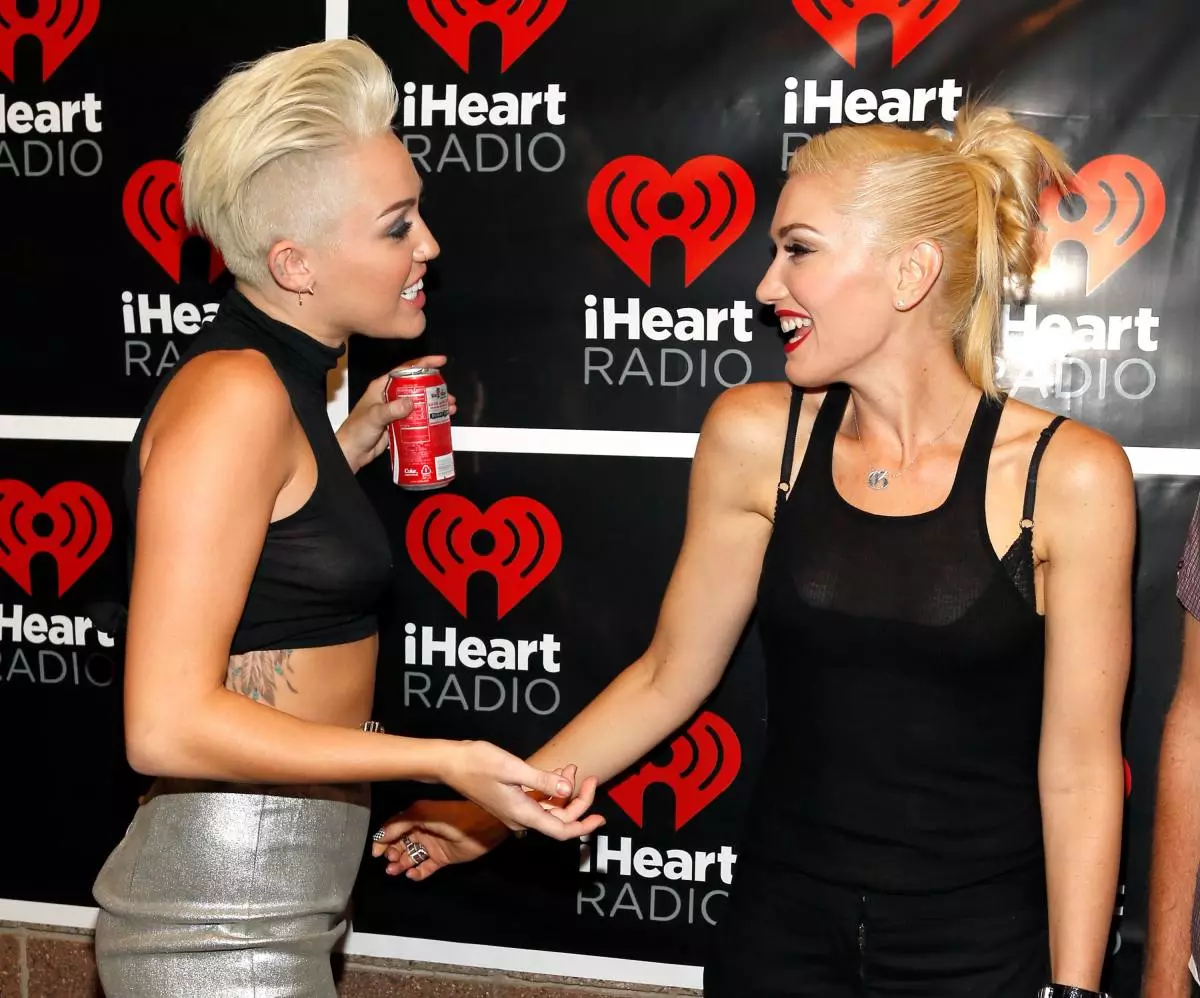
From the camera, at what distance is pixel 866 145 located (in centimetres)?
170

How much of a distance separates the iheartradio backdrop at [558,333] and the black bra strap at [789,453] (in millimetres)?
438

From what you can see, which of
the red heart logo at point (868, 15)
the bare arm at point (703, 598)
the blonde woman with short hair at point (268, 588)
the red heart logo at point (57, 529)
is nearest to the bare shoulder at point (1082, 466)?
the bare arm at point (703, 598)

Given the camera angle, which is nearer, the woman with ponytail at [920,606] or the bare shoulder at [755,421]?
the woman with ponytail at [920,606]

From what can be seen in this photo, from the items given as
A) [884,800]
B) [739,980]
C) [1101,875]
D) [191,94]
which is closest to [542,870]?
[739,980]

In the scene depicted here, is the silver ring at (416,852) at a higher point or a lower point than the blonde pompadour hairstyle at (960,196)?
lower

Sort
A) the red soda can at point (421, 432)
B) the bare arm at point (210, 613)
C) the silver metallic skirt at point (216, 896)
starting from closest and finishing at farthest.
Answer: the bare arm at point (210, 613)
the silver metallic skirt at point (216, 896)
the red soda can at point (421, 432)

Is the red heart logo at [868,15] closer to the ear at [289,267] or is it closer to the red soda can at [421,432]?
the red soda can at [421,432]

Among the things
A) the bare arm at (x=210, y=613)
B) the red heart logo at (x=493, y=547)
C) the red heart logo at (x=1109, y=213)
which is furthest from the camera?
the red heart logo at (x=493, y=547)

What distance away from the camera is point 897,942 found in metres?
1.61

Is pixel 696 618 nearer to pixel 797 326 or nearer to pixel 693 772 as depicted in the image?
pixel 797 326

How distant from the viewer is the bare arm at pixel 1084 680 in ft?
5.18

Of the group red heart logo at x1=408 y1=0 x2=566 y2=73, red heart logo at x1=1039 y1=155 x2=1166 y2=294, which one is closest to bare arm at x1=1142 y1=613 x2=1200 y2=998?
red heart logo at x1=1039 y1=155 x2=1166 y2=294

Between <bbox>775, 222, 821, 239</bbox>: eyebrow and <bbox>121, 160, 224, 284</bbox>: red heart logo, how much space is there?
118 cm

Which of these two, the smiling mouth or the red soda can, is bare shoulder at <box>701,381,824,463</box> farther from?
the red soda can
